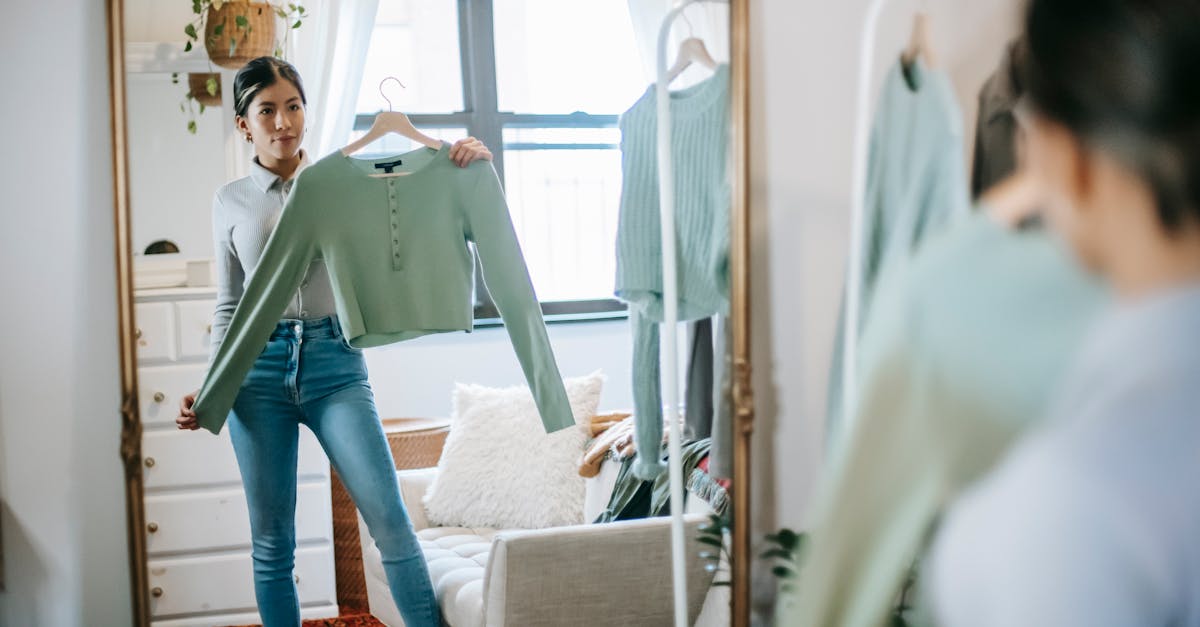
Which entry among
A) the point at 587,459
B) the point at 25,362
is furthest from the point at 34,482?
the point at 587,459

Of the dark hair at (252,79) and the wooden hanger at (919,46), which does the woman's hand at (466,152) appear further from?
the wooden hanger at (919,46)

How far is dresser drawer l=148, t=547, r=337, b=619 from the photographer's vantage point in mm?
1550

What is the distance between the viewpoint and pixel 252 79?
155cm

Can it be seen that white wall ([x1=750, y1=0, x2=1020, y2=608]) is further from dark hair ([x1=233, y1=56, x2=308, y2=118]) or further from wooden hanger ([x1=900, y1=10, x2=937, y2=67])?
dark hair ([x1=233, y1=56, x2=308, y2=118])

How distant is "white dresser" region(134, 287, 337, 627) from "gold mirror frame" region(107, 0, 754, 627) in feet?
0.07

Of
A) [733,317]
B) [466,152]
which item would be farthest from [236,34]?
[733,317]

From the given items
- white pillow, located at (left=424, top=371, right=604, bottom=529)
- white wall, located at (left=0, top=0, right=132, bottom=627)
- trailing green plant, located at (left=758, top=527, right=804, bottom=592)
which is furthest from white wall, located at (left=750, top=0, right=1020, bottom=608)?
white wall, located at (left=0, top=0, right=132, bottom=627)

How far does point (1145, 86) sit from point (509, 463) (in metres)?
1.11

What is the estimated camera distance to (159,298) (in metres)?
1.52

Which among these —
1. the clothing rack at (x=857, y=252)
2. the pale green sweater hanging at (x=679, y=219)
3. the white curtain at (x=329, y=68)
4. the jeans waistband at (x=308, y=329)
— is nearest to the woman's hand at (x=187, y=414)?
the jeans waistband at (x=308, y=329)

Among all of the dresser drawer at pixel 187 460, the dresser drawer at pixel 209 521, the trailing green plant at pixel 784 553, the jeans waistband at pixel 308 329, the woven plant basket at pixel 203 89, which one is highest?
the woven plant basket at pixel 203 89

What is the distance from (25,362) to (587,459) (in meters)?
0.82

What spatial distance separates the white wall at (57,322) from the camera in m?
1.49

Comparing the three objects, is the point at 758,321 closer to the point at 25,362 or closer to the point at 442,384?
the point at 442,384
